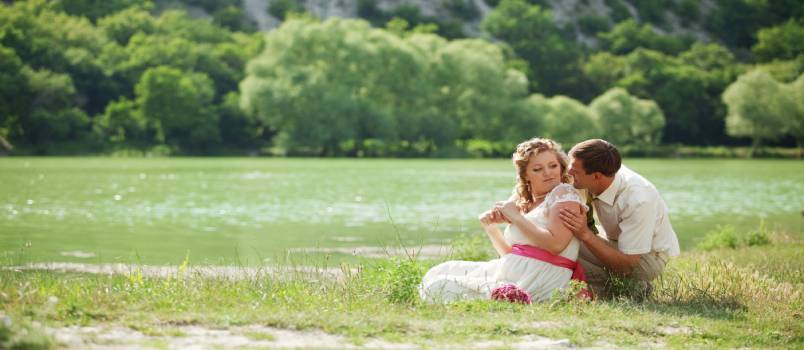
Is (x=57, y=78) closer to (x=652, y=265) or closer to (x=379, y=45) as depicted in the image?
(x=379, y=45)

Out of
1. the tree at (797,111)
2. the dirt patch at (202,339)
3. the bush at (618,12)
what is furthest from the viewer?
the bush at (618,12)

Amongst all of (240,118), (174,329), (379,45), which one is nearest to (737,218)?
(174,329)

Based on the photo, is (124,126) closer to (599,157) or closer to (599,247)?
(599,247)

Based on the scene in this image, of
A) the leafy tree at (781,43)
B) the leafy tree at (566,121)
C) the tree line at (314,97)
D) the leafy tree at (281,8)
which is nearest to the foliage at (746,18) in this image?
the leafy tree at (781,43)

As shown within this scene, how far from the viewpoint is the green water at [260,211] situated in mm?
19812

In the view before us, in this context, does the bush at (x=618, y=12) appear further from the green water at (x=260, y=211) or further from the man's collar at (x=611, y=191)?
the man's collar at (x=611, y=191)

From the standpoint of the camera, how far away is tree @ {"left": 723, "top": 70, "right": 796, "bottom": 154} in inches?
4102

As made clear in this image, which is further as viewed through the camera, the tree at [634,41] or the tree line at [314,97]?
the tree at [634,41]

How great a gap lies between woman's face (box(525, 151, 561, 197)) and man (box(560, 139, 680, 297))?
0.51ft

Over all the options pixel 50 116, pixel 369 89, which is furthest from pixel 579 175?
pixel 50 116

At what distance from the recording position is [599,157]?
888cm

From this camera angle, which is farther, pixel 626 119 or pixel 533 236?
pixel 626 119

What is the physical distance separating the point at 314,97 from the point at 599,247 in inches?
2751

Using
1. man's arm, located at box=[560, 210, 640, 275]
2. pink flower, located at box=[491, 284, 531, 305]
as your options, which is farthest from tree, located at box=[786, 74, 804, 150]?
pink flower, located at box=[491, 284, 531, 305]
